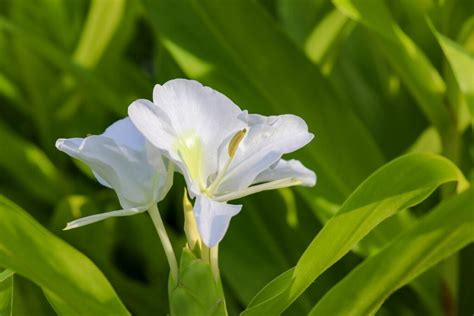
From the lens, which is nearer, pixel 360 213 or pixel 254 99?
pixel 360 213

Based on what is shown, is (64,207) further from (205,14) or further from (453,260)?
(453,260)

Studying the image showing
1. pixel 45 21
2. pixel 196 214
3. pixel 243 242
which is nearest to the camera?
pixel 196 214

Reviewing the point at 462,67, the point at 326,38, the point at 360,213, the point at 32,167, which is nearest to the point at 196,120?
the point at 360,213

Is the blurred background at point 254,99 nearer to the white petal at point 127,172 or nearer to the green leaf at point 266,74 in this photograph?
the green leaf at point 266,74

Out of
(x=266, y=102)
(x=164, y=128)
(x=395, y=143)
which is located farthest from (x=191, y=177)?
(x=395, y=143)

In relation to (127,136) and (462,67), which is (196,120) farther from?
(462,67)

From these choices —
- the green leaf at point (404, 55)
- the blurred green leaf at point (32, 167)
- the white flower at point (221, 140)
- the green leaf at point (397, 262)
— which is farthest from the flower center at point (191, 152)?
the blurred green leaf at point (32, 167)

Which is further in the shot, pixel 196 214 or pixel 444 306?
pixel 444 306
